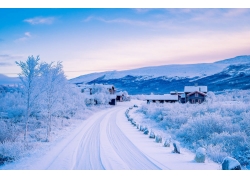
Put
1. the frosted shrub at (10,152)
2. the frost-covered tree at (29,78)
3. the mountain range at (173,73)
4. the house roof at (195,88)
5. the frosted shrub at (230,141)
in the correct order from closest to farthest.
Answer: the frosted shrub at (10,152), the frosted shrub at (230,141), the frost-covered tree at (29,78), the mountain range at (173,73), the house roof at (195,88)

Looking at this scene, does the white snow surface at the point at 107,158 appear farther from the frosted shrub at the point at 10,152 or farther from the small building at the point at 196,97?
the small building at the point at 196,97

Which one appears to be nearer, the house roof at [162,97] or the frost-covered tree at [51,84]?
the frost-covered tree at [51,84]

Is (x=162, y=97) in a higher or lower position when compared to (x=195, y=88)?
lower

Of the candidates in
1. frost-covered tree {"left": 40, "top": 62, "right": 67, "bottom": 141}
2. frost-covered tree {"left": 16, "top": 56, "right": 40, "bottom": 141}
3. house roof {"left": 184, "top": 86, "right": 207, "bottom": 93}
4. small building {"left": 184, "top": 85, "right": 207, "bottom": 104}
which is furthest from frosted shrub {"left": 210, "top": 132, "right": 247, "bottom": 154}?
small building {"left": 184, "top": 85, "right": 207, "bottom": 104}

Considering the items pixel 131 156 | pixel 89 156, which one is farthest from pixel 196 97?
pixel 89 156

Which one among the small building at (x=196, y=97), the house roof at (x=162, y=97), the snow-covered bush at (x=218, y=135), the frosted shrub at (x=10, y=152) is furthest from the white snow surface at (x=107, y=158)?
the house roof at (x=162, y=97)

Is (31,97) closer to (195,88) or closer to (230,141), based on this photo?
(230,141)

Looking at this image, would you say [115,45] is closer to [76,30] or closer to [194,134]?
[76,30]

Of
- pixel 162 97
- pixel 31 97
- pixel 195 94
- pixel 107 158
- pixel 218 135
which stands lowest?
pixel 162 97

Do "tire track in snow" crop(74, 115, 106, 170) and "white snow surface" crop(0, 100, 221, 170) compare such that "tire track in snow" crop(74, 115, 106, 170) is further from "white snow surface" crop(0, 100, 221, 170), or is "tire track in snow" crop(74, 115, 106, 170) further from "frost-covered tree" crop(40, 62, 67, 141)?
"frost-covered tree" crop(40, 62, 67, 141)
